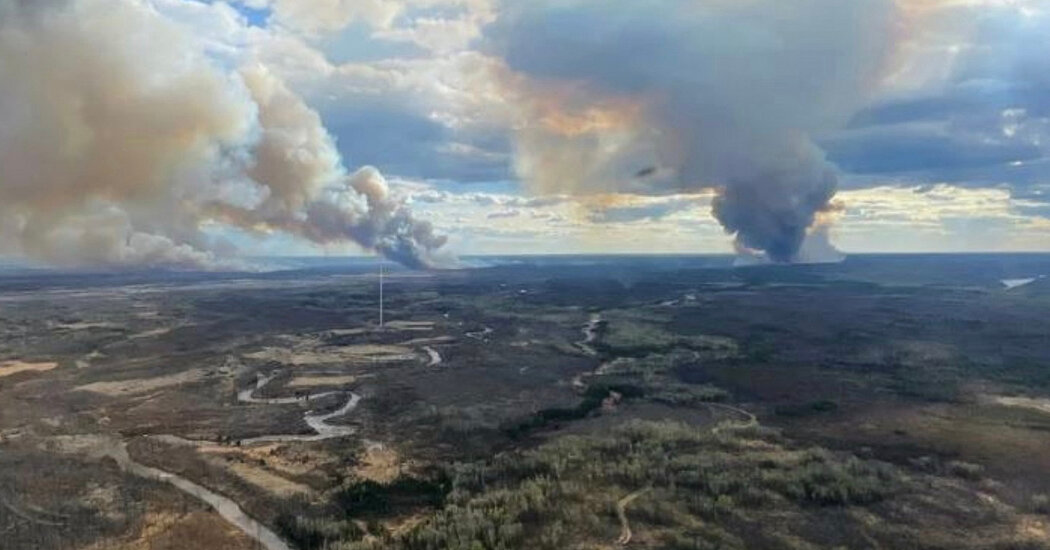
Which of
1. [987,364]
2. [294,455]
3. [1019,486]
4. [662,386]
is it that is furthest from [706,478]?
[987,364]

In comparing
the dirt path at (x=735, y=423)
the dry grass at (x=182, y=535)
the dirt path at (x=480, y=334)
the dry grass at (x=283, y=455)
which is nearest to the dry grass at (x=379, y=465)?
the dry grass at (x=283, y=455)

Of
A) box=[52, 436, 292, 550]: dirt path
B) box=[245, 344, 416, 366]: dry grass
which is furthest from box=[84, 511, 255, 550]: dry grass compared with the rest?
box=[245, 344, 416, 366]: dry grass

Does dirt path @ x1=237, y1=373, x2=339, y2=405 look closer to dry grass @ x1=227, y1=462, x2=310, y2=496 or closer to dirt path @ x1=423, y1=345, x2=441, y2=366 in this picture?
dirt path @ x1=423, y1=345, x2=441, y2=366

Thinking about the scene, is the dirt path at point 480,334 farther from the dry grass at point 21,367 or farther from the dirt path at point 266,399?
the dry grass at point 21,367

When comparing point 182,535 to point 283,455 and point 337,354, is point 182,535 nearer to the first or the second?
point 283,455

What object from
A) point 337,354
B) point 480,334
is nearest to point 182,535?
point 337,354
